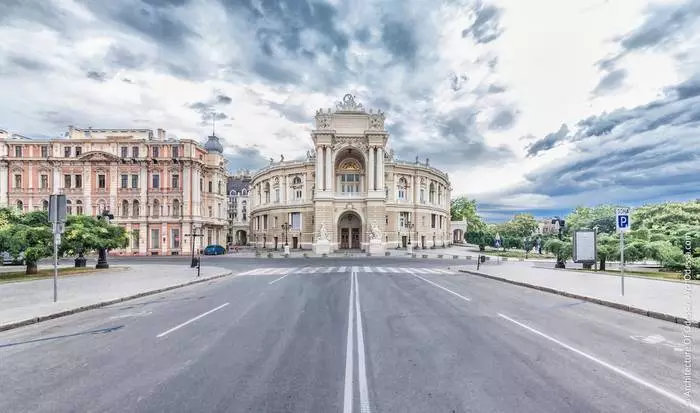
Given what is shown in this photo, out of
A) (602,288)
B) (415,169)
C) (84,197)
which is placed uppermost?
(415,169)

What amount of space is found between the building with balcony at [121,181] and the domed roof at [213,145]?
873 cm

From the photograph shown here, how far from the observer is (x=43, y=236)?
1878 cm

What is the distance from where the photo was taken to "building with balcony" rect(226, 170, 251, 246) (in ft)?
303

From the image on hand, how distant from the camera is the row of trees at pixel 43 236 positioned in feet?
58.3

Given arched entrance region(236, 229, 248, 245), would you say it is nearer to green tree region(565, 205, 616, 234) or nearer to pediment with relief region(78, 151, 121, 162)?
pediment with relief region(78, 151, 121, 162)

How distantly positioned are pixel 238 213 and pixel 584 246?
87.1 meters

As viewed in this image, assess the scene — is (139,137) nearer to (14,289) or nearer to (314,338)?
(14,289)

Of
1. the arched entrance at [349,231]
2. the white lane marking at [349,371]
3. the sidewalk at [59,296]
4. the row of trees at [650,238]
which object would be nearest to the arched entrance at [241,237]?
the arched entrance at [349,231]

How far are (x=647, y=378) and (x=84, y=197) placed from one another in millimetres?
61581

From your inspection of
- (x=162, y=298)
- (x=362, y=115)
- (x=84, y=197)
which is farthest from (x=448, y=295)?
(x=84, y=197)

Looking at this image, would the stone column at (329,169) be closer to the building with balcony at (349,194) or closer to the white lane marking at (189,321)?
the building with balcony at (349,194)

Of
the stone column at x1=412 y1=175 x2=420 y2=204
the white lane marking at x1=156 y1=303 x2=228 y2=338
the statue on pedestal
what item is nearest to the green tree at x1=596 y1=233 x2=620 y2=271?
the white lane marking at x1=156 y1=303 x2=228 y2=338

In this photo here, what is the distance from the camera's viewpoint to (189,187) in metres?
49.6

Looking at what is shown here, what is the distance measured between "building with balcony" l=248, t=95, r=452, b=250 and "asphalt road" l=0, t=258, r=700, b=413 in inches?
1674
